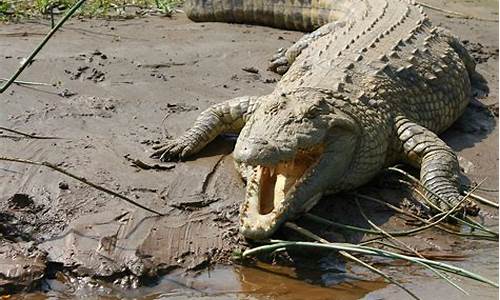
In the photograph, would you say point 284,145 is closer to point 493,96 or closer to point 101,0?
point 493,96

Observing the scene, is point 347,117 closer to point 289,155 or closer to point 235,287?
point 289,155

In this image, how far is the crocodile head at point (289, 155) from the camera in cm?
461

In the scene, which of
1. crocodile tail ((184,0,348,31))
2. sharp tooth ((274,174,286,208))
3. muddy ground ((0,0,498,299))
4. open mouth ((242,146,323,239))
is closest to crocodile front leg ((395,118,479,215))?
muddy ground ((0,0,498,299))

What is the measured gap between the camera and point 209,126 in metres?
5.86

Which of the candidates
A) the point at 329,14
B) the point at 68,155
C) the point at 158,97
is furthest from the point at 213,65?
the point at 68,155

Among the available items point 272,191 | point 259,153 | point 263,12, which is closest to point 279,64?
point 263,12

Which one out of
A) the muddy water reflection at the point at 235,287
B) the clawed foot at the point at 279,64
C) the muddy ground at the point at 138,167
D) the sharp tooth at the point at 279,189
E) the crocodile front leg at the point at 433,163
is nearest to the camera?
the muddy water reflection at the point at 235,287

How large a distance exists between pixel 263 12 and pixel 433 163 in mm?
3635

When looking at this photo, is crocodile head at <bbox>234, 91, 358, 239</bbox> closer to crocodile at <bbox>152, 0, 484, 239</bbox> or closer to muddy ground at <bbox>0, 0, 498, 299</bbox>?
crocodile at <bbox>152, 0, 484, 239</bbox>

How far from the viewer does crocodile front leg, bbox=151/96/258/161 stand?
5707mm

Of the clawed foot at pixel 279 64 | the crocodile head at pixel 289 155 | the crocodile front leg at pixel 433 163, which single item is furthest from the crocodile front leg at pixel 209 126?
the clawed foot at pixel 279 64

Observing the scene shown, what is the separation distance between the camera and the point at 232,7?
28.4ft

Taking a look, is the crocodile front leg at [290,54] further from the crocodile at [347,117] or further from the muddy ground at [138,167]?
the muddy ground at [138,167]

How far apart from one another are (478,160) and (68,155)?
2.82 meters
